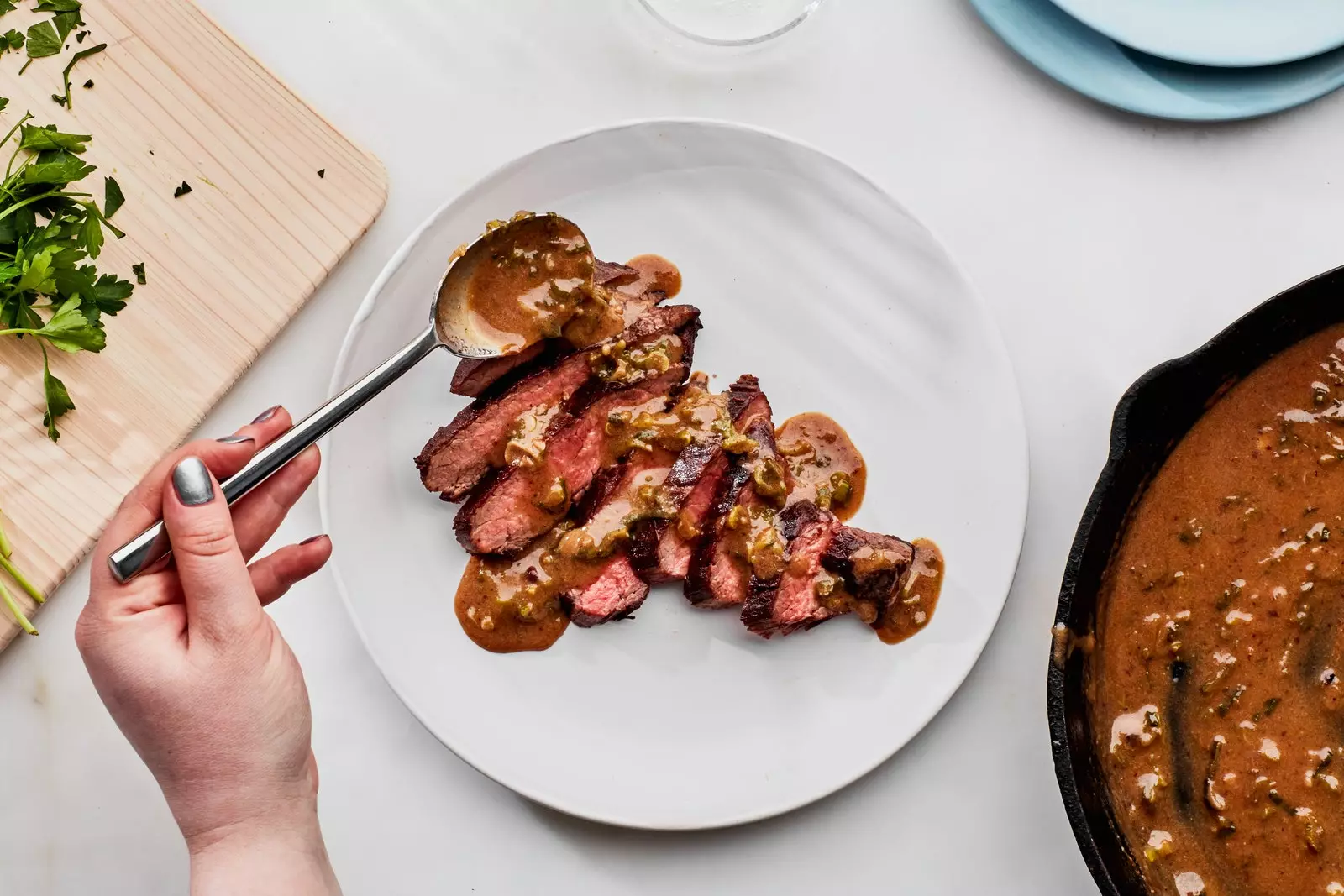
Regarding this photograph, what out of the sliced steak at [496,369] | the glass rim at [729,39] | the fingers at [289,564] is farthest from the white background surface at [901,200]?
the sliced steak at [496,369]

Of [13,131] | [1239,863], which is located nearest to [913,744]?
[1239,863]

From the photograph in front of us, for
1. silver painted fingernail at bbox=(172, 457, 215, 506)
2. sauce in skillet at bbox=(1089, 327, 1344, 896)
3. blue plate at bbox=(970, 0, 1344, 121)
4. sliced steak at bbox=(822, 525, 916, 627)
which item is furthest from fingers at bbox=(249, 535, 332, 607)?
blue plate at bbox=(970, 0, 1344, 121)

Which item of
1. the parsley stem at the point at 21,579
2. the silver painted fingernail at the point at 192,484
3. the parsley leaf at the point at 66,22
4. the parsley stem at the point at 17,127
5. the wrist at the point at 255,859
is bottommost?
the parsley stem at the point at 21,579

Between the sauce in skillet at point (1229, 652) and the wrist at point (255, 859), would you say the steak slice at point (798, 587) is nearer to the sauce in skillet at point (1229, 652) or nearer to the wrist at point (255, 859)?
the sauce in skillet at point (1229, 652)

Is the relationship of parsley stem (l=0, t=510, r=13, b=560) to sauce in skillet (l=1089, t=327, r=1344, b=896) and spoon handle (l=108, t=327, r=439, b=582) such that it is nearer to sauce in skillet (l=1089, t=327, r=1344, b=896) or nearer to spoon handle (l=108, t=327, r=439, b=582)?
spoon handle (l=108, t=327, r=439, b=582)

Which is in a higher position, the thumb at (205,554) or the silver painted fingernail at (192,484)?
the silver painted fingernail at (192,484)

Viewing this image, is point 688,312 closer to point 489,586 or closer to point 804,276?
point 804,276

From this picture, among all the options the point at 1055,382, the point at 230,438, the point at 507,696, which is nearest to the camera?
the point at 230,438
